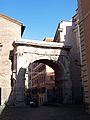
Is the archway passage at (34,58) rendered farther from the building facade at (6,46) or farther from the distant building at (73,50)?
the distant building at (73,50)

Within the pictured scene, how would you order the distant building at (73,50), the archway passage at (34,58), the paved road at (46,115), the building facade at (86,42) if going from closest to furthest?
the paved road at (46,115)
the building facade at (86,42)
the archway passage at (34,58)
the distant building at (73,50)

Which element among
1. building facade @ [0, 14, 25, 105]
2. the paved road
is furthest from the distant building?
the paved road

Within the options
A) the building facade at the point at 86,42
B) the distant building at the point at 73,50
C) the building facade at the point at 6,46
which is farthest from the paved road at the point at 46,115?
the distant building at the point at 73,50

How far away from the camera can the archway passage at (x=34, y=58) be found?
1204 inches

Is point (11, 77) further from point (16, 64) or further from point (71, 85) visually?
point (71, 85)

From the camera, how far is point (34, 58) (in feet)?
105

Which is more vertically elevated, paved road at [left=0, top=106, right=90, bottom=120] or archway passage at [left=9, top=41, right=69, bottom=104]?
archway passage at [left=9, top=41, right=69, bottom=104]

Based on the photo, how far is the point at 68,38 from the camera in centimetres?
3994

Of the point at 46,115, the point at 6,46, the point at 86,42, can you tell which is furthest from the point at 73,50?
the point at 86,42

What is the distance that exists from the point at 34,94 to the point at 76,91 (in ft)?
117

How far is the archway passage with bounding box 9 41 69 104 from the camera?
100 ft

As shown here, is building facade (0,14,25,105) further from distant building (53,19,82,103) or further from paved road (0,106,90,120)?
paved road (0,106,90,120)

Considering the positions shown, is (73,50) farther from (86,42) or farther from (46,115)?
(86,42)

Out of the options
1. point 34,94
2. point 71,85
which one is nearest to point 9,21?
point 71,85
